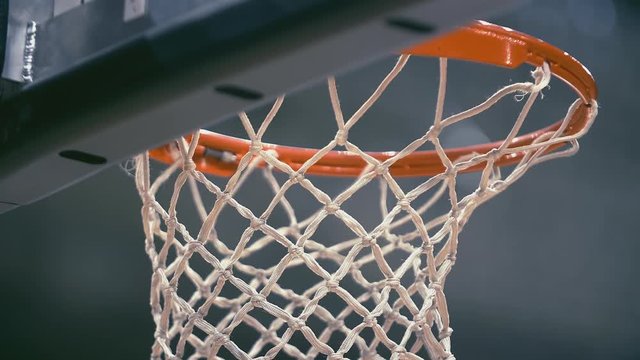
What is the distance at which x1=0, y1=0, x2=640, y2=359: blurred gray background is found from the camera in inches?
71.2

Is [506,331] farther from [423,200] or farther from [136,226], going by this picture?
[136,226]

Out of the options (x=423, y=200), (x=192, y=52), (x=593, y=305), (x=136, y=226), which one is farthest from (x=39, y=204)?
(x=192, y=52)

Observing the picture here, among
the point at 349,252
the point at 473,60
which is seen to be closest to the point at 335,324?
the point at 349,252

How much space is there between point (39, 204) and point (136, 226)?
0.67 feet

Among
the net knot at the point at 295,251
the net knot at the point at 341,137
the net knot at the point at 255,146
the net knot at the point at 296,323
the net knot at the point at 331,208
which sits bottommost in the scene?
the net knot at the point at 296,323

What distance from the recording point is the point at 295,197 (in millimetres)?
1833

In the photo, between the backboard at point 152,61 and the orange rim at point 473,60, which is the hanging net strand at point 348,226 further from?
the backboard at point 152,61

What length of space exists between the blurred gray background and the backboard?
1.27 m

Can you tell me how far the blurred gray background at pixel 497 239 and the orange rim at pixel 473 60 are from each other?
0.55 m

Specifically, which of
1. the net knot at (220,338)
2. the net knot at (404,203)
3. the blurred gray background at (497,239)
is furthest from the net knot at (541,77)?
the blurred gray background at (497,239)

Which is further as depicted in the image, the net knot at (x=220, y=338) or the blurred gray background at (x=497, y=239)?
the blurred gray background at (x=497, y=239)

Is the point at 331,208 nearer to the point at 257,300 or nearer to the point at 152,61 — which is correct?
the point at 257,300

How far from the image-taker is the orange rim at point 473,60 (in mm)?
835

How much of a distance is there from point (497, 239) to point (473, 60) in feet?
3.78
